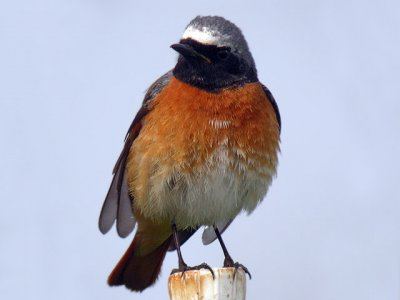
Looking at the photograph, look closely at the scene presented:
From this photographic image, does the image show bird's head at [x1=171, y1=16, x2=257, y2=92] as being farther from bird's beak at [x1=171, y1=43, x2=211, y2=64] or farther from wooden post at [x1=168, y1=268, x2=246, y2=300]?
wooden post at [x1=168, y1=268, x2=246, y2=300]

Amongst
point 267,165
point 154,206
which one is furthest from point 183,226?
point 267,165

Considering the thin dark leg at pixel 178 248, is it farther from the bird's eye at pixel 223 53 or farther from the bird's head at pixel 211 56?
the bird's eye at pixel 223 53

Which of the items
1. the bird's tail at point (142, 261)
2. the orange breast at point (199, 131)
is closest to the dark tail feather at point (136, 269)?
the bird's tail at point (142, 261)

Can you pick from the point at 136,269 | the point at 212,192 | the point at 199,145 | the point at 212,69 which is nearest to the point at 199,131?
the point at 199,145

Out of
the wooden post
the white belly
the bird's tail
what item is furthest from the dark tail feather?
the wooden post

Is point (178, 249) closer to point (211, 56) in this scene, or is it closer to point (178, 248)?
point (178, 248)

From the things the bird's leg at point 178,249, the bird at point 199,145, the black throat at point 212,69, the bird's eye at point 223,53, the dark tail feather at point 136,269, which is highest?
the bird's eye at point 223,53

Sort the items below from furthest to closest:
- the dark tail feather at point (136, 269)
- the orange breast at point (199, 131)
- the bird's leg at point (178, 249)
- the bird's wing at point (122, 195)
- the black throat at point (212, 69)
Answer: the dark tail feather at point (136, 269), the bird's wing at point (122, 195), the black throat at point (212, 69), the bird's leg at point (178, 249), the orange breast at point (199, 131)
